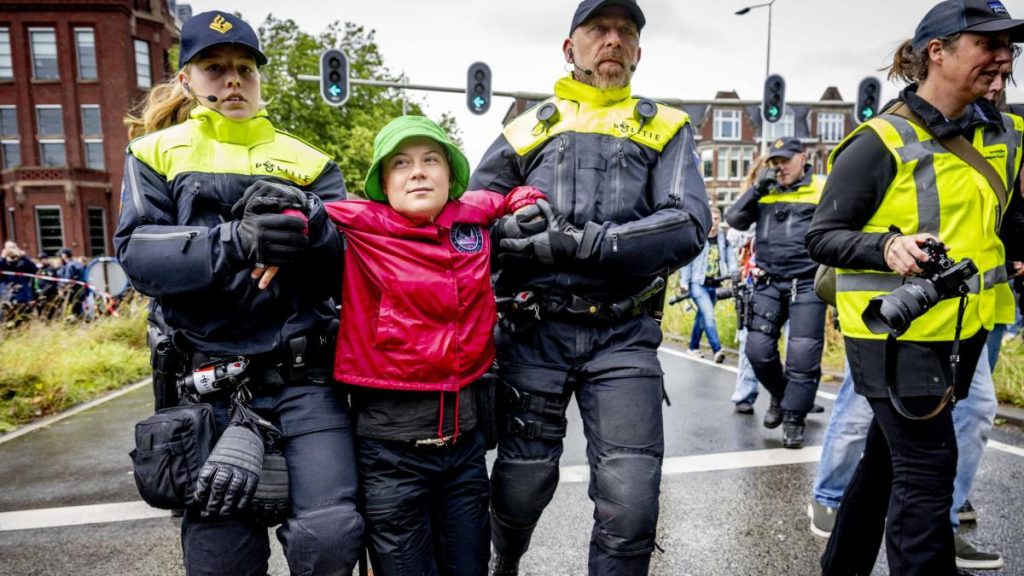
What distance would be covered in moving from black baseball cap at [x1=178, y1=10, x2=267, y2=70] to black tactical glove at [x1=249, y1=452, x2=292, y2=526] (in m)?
1.33

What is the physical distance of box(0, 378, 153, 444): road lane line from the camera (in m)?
5.31

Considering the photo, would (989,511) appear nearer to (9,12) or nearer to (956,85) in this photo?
(956,85)

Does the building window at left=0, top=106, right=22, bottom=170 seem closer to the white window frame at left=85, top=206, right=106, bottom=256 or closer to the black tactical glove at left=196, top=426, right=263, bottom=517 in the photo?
the white window frame at left=85, top=206, right=106, bottom=256

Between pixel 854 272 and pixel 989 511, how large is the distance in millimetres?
2024

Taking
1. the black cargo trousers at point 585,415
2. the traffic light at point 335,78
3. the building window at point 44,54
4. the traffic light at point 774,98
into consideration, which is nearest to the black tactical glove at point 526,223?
the black cargo trousers at point 585,415

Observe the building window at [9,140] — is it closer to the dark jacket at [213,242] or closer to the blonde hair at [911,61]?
the dark jacket at [213,242]

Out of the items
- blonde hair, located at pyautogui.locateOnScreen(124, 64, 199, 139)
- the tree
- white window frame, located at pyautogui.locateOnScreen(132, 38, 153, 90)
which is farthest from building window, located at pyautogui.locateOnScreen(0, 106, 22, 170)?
blonde hair, located at pyautogui.locateOnScreen(124, 64, 199, 139)

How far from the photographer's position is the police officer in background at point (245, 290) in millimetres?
1809

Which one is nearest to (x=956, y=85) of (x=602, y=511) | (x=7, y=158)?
(x=602, y=511)

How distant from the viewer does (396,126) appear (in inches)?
83.7

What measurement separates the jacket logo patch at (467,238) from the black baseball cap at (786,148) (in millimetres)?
3534

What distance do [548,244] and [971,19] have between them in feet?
5.11

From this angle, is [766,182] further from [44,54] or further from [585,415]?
[44,54]

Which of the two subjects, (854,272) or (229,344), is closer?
(229,344)
